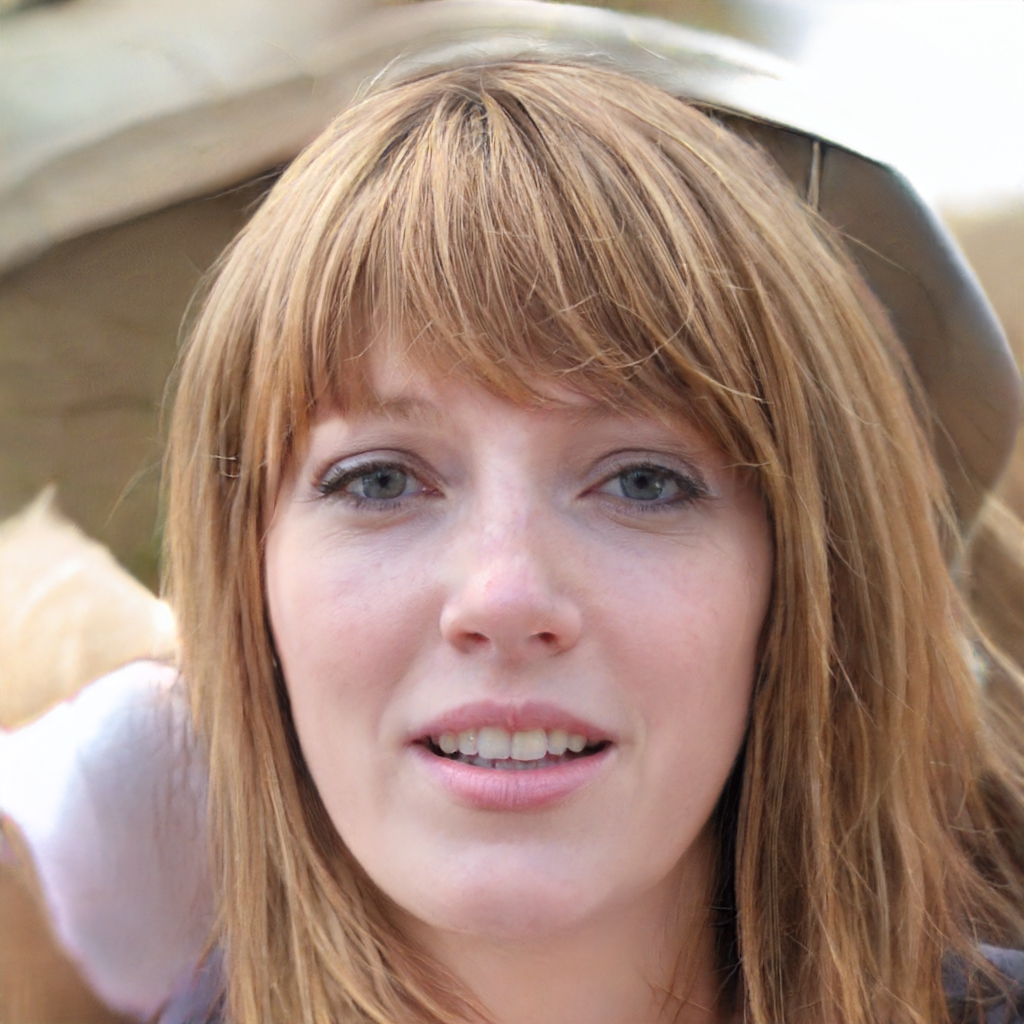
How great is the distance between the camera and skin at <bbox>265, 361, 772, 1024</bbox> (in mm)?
797

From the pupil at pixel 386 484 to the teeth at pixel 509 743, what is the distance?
0.19 meters

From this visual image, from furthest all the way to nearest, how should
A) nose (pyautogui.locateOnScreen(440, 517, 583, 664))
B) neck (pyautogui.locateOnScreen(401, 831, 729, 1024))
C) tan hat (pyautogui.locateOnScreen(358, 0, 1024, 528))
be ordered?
tan hat (pyautogui.locateOnScreen(358, 0, 1024, 528)), neck (pyautogui.locateOnScreen(401, 831, 729, 1024)), nose (pyautogui.locateOnScreen(440, 517, 583, 664))

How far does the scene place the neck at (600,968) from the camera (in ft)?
3.11

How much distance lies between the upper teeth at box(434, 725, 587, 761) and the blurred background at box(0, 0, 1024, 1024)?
621mm

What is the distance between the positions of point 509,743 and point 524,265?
1.17 ft

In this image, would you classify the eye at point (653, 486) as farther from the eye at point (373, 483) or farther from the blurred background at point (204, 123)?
the blurred background at point (204, 123)

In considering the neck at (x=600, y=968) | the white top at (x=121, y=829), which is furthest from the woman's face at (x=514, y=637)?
the white top at (x=121, y=829)

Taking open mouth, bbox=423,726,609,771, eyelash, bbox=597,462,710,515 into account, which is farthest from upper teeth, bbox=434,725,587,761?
eyelash, bbox=597,462,710,515

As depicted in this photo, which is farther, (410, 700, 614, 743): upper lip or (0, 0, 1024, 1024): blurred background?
(0, 0, 1024, 1024): blurred background

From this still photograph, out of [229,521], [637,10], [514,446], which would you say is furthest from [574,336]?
[637,10]

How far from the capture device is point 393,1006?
3.24 feet

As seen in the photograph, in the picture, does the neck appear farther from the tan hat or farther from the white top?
the tan hat

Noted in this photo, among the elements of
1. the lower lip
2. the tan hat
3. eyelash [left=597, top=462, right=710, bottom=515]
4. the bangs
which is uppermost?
the tan hat

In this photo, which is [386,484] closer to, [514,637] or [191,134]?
[514,637]
